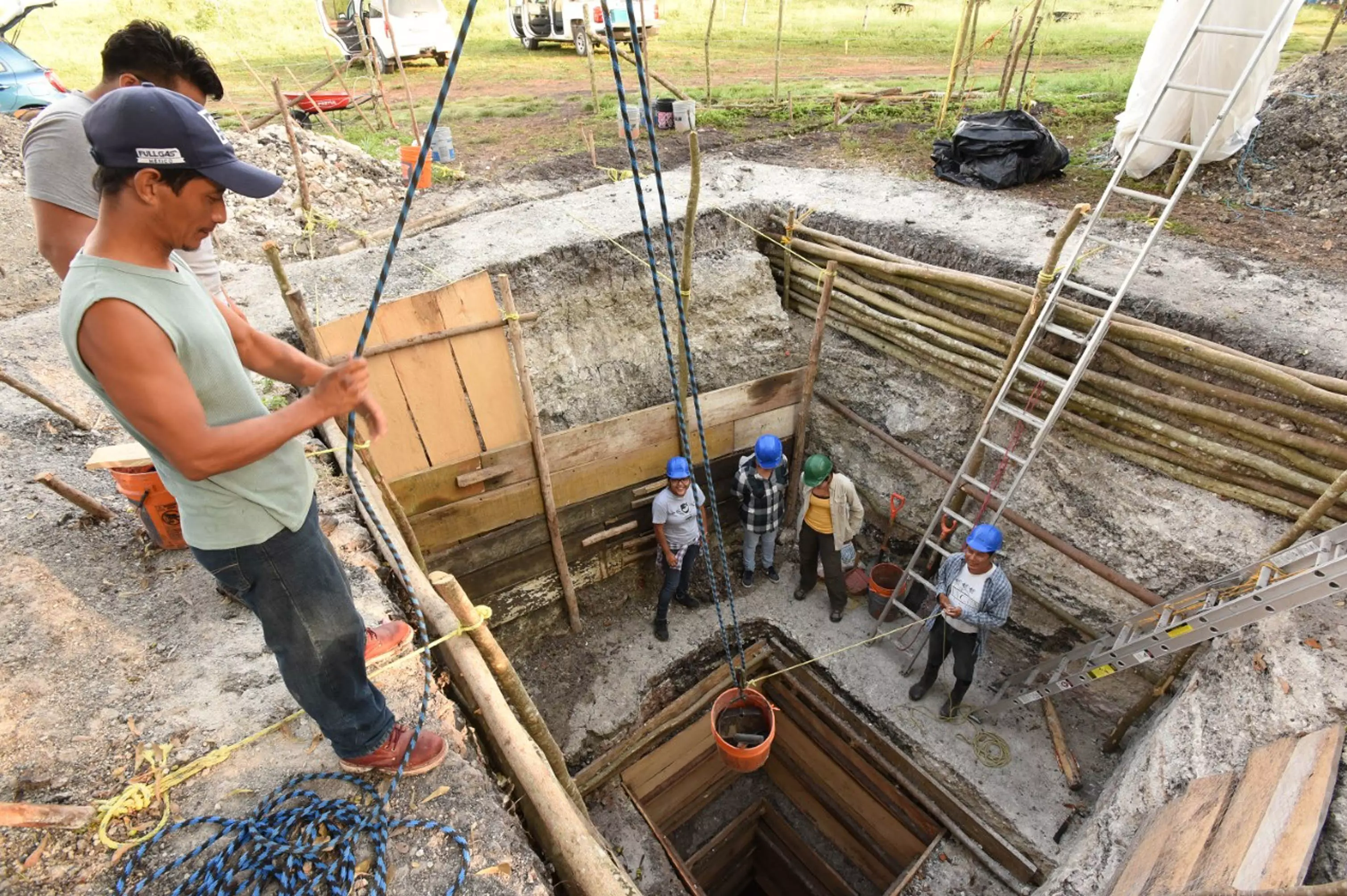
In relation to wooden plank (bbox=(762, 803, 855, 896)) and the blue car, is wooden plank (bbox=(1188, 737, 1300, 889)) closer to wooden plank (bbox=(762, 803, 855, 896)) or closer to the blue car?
wooden plank (bbox=(762, 803, 855, 896))

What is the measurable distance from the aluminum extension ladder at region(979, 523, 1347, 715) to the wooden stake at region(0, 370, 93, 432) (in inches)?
286

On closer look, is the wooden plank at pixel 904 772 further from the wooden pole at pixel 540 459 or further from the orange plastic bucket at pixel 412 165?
the orange plastic bucket at pixel 412 165

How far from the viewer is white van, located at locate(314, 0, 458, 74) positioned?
15.6m

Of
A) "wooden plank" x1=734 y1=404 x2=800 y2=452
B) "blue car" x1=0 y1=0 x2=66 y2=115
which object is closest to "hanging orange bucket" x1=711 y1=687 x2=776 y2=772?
"wooden plank" x1=734 y1=404 x2=800 y2=452

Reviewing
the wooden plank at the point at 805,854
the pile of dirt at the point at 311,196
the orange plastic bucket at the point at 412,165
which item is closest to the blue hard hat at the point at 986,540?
the wooden plank at the point at 805,854

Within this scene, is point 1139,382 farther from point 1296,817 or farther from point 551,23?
point 551,23

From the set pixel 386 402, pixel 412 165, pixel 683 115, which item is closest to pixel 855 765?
pixel 386 402

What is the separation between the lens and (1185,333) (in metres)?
4.95

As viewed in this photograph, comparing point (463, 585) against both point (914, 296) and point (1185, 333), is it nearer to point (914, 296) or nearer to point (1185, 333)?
point (914, 296)

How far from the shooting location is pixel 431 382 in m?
5.21

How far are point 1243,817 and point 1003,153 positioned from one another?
23.9ft

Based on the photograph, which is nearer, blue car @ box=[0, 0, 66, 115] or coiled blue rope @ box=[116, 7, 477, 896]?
coiled blue rope @ box=[116, 7, 477, 896]

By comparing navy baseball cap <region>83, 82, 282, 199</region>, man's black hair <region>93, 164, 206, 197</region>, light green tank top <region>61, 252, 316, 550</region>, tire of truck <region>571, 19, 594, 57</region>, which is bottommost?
tire of truck <region>571, 19, 594, 57</region>

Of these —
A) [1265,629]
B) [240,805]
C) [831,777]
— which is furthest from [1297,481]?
[240,805]
